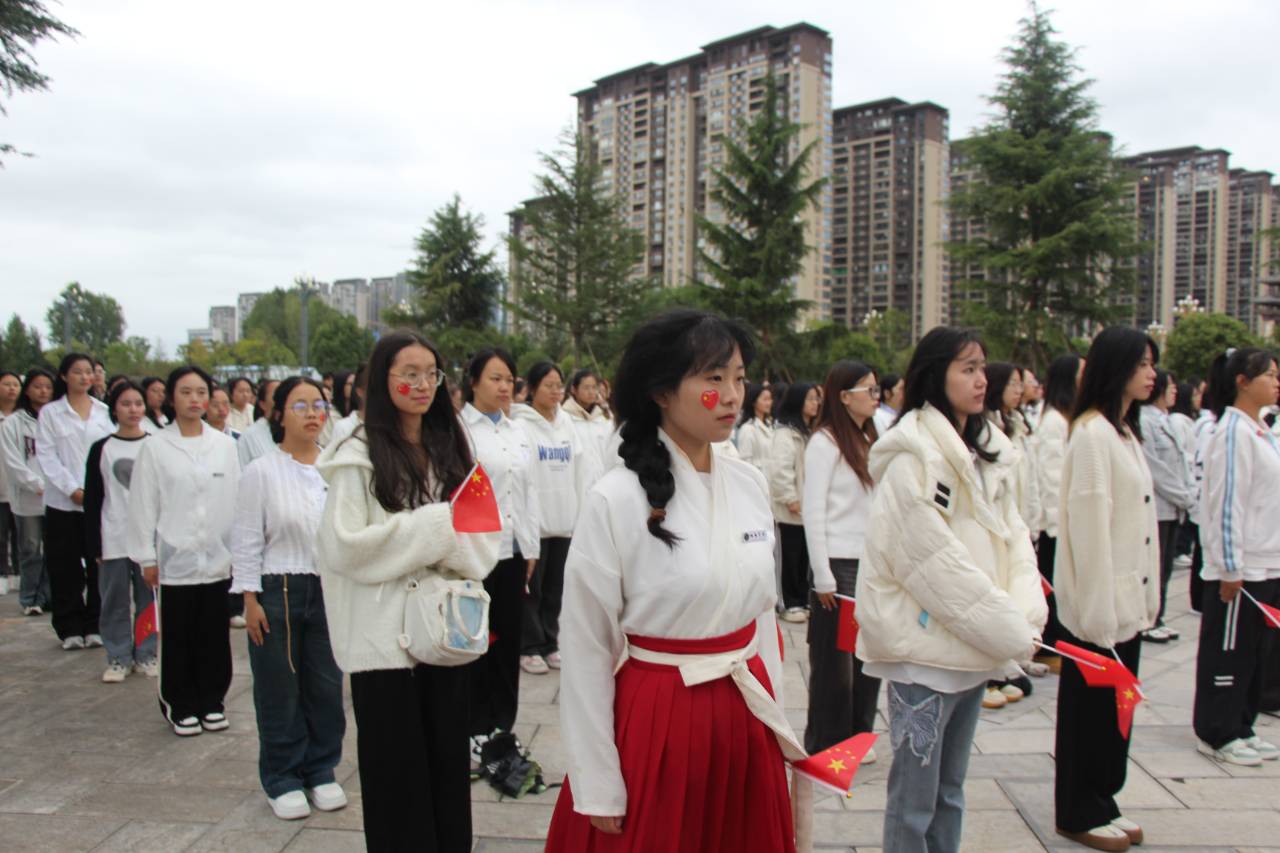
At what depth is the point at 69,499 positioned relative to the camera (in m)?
5.98

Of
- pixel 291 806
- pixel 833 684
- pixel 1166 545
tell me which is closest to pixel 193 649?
pixel 291 806

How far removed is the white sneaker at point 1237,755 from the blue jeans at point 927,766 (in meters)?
2.19

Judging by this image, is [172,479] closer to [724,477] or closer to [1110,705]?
[724,477]

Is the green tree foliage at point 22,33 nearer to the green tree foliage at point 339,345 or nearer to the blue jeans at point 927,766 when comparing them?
the blue jeans at point 927,766

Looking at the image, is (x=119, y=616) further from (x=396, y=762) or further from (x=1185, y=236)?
(x=1185, y=236)

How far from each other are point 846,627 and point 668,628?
1790 millimetres

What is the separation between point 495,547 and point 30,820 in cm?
222

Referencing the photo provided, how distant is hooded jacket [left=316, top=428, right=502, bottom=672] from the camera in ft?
8.55

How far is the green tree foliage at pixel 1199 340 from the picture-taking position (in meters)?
26.0

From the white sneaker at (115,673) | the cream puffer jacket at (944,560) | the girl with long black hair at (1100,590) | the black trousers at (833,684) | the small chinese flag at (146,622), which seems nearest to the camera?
the cream puffer jacket at (944,560)

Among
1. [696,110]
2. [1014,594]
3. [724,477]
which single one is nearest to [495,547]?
[724,477]

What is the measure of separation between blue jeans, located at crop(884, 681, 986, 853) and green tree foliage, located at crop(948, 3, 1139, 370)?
83.6 feet

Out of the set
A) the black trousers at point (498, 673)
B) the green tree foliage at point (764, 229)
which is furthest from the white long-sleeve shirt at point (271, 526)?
the green tree foliage at point (764, 229)

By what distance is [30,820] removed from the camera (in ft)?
11.1
